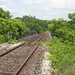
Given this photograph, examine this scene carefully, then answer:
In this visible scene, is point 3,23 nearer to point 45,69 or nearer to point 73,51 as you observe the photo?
point 73,51

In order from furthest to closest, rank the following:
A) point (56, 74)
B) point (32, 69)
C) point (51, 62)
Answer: point (51, 62) < point (32, 69) < point (56, 74)

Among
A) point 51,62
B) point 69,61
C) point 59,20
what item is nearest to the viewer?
point 69,61

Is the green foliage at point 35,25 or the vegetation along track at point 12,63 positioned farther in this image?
the green foliage at point 35,25

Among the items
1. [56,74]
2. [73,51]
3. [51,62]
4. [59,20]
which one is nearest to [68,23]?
[59,20]

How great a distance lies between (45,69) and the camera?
9.23 metres

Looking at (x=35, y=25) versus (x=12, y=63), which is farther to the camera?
(x=35, y=25)

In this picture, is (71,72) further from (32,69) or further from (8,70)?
(8,70)

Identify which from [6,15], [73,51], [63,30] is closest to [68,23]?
[63,30]

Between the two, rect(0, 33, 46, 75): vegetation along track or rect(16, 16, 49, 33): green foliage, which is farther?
rect(16, 16, 49, 33): green foliage

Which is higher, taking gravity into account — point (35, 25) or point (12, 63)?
point (12, 63)

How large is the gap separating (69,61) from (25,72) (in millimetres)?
2656

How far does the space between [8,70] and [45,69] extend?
5.65 feet

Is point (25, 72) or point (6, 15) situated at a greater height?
point (6, 15)

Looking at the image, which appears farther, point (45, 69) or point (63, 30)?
point (63, 30)
